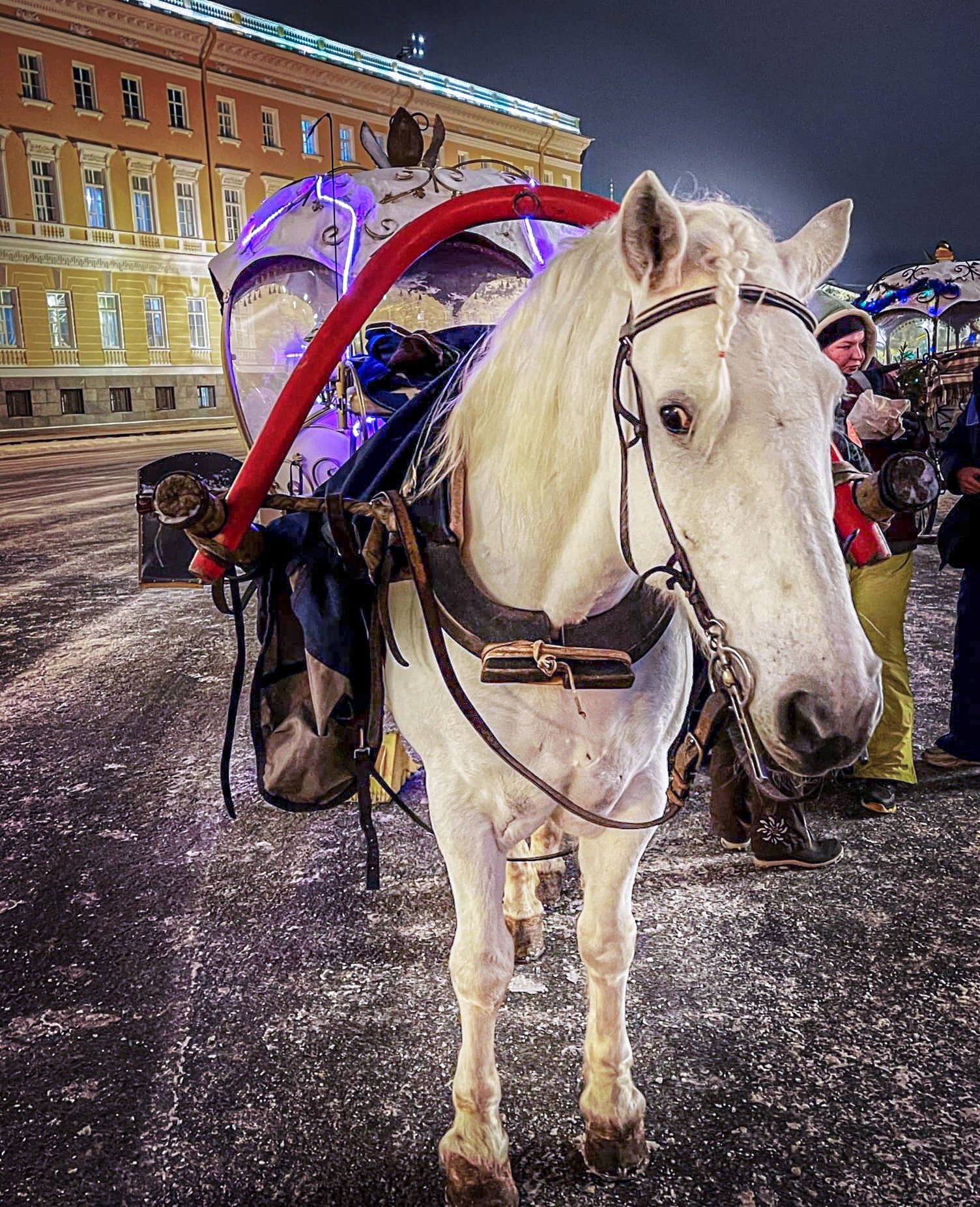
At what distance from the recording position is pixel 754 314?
1.13 meters

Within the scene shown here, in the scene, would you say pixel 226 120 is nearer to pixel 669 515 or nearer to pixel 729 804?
pixel 729 804

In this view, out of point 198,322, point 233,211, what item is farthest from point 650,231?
point 233,211

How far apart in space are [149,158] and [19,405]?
9.94 m

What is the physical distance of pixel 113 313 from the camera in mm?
27828

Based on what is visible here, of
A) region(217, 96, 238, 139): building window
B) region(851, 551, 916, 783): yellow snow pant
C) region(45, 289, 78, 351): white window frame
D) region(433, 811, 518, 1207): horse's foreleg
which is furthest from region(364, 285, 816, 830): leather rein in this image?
region(217, 96, 238, 139): building window

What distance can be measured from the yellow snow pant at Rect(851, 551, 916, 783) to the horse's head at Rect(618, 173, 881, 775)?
251 cm

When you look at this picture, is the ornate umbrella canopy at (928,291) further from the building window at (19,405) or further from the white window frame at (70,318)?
the white window frame at (70,318)

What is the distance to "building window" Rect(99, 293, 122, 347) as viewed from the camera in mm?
27484

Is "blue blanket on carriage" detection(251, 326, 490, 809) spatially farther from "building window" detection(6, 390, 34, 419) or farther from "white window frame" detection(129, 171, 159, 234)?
"white window frame" detection(129, 171, 159, 234)

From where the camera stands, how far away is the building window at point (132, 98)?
27859 mm

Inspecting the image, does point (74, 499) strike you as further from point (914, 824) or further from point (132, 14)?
point (132, 14)

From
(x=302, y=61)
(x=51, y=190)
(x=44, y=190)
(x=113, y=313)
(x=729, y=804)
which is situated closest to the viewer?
(x=729, y=804)

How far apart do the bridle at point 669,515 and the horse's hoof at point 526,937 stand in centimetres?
149

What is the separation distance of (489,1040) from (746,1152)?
2.03 ft
